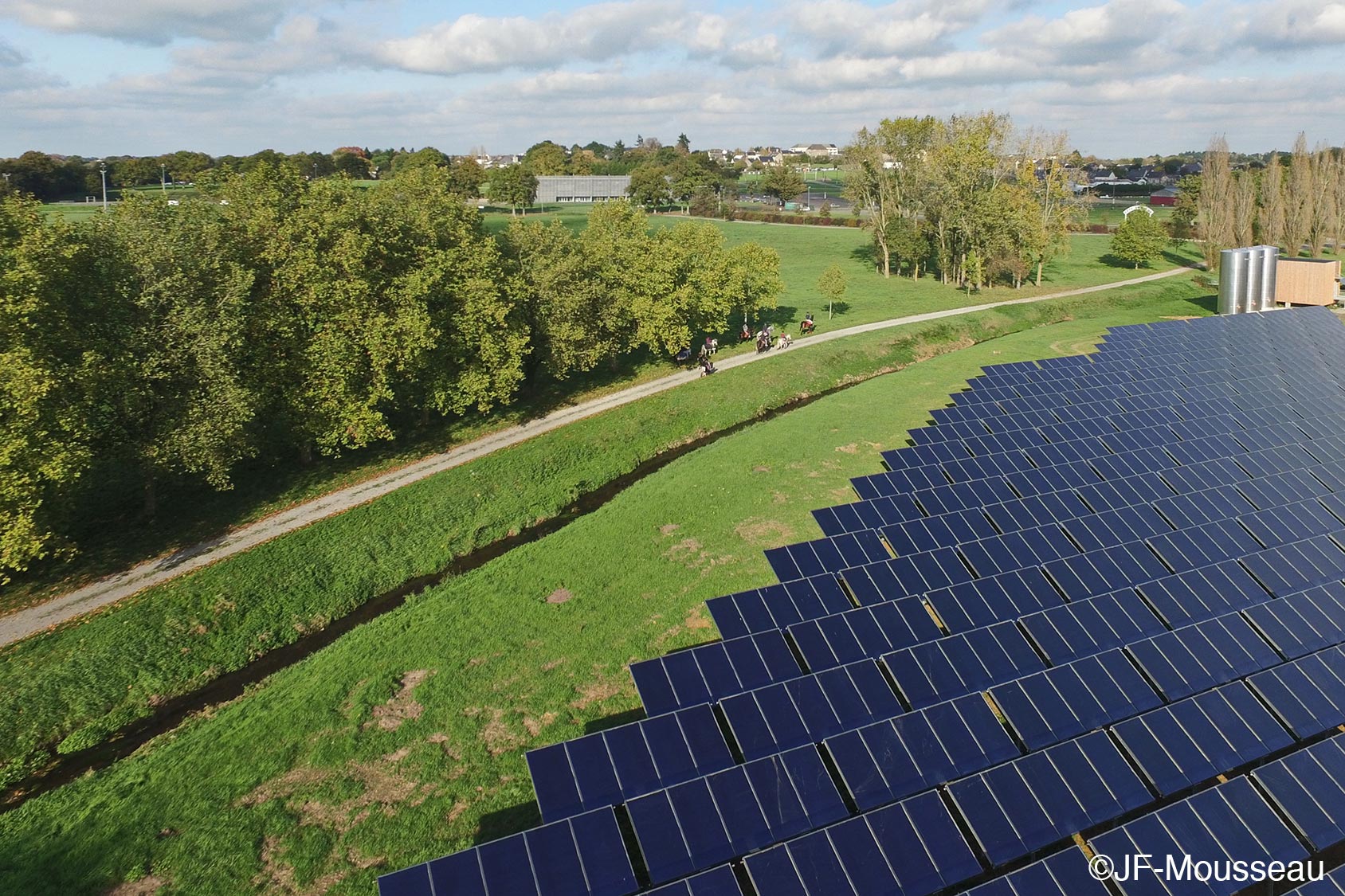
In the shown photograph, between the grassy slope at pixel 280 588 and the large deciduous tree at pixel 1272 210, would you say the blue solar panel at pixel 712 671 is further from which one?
the large deciduous tree at pixel 1272 210

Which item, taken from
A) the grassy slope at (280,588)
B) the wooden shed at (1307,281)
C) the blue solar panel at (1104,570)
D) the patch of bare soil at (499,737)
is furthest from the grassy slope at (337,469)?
the blue solar panel at (1104,570)

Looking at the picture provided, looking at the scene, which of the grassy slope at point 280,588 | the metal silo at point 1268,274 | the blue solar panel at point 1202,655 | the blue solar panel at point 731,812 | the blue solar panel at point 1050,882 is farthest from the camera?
the metal silo at point 1268,274

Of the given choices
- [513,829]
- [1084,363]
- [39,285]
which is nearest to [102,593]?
[39,285]

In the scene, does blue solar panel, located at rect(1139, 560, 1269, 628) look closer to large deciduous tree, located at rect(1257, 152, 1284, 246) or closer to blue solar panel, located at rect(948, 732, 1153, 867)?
blue solar panel, located at rect(948, 732, 1153, 867)

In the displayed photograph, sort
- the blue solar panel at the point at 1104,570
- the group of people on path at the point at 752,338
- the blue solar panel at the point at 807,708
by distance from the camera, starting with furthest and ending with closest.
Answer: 1. the group of people on path at the point at 752,338
2. the blue solar panel at the point at 1104,570
3. the blue solar panel at the point at 807,708

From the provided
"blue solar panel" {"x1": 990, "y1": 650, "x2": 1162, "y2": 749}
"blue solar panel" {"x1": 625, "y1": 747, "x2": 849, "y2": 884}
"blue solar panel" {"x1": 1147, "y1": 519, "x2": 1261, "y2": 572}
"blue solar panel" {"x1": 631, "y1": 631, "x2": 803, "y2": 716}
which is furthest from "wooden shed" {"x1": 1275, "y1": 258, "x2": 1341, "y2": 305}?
"blue solar panel" {"x1": 625, "y1": 747, "x2": 849, "y2": 884}

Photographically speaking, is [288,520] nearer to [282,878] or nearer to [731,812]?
[282,878]

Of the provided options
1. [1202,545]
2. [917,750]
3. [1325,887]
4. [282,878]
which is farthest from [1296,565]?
[282,878]

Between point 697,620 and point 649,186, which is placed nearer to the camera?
point 697,620
